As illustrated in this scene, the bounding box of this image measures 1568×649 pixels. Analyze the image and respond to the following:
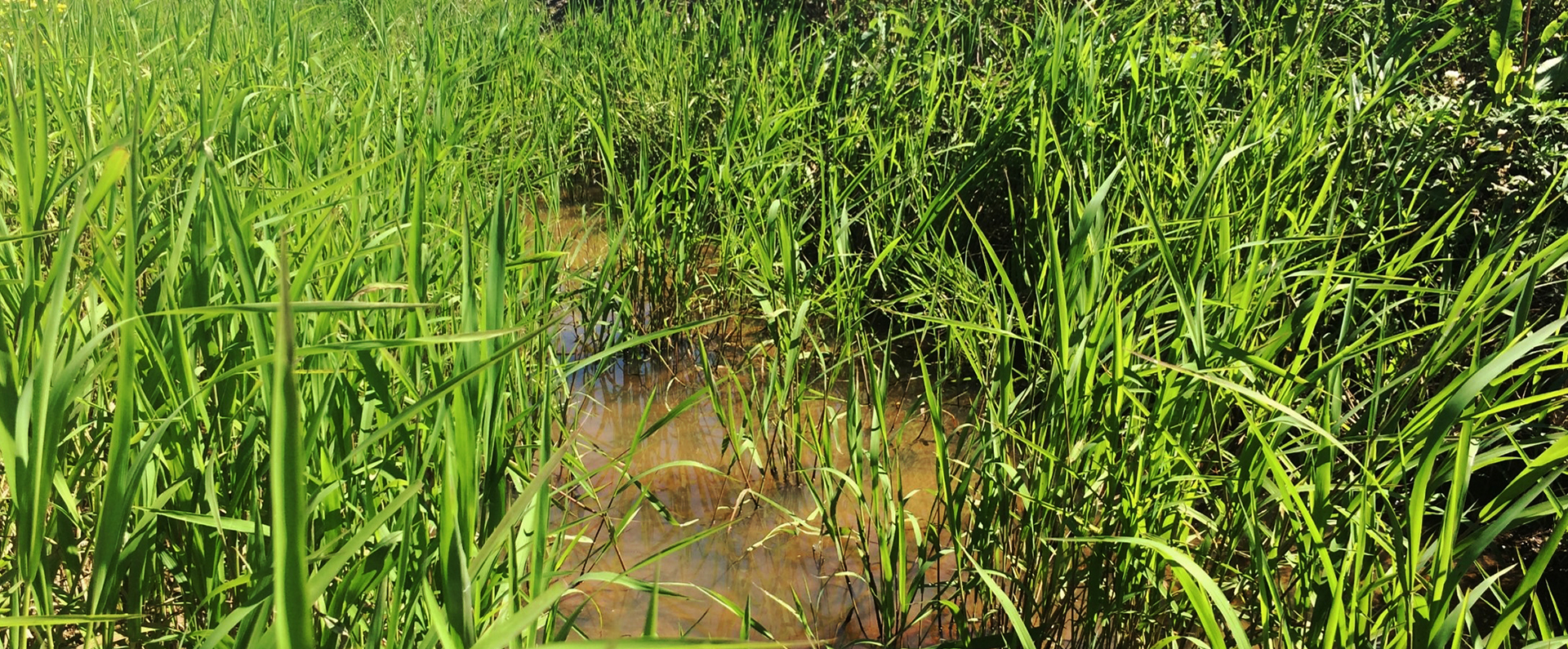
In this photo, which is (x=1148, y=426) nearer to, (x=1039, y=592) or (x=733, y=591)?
(x=1039, y=592)

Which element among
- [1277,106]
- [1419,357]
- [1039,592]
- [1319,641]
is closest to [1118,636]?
[1039,592]

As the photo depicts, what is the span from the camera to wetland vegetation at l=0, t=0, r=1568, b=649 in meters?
1.08

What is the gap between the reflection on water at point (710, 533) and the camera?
1.75m

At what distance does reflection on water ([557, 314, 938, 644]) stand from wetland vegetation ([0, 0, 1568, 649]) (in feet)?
0.03

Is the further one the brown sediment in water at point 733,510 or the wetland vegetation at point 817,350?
the brown sediment in water at point 733,510

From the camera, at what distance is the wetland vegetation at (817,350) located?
1.08 m

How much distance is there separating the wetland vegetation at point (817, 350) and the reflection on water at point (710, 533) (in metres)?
0.01

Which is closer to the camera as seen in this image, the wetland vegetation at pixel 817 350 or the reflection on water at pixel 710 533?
the wetland vegetation at pixel 817 350

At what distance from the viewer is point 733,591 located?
185 cm

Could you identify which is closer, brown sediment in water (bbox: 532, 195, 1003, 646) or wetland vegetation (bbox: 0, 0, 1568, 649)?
wetland vegetation (bbox: 0, 0, 1568, 649)

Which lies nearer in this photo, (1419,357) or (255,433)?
(255,433)

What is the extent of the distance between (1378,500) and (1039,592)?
493 millimetres

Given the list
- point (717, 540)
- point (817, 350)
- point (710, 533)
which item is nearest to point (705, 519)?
point (717, 540)

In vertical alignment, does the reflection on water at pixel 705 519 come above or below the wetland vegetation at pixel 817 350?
below
